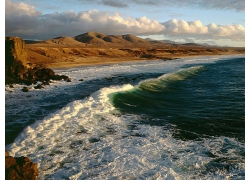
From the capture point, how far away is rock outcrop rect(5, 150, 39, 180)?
731cm

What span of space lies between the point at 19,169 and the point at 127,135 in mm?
5413

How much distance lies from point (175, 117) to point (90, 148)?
6.45m

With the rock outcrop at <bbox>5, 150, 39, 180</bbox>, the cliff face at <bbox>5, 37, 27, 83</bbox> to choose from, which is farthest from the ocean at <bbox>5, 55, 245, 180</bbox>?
the cliff face at <bbox>5, 37, 27, 83</bbox>

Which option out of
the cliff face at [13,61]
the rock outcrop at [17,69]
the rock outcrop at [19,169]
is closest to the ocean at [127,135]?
the rock outcrop at [19,169]

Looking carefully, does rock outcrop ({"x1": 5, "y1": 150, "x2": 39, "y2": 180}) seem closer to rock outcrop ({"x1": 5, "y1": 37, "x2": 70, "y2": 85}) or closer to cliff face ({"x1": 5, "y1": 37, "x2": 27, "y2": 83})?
rock outcrop ({"x1": 5, "y1": 37, "x2": 70, "y2": 85})

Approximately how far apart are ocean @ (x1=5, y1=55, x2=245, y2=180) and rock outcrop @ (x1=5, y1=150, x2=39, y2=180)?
0.57m

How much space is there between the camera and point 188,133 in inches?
478

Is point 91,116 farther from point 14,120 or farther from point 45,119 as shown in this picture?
point 14,120

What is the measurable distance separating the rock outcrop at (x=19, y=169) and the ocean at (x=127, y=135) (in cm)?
57

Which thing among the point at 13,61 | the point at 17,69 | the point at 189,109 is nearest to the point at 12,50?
the point at 13,61

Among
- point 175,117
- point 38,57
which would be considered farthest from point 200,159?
point 38,57

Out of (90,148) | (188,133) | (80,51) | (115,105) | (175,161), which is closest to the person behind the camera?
(175,161)

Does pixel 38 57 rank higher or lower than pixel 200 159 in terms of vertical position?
higher

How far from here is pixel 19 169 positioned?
24.8ft
